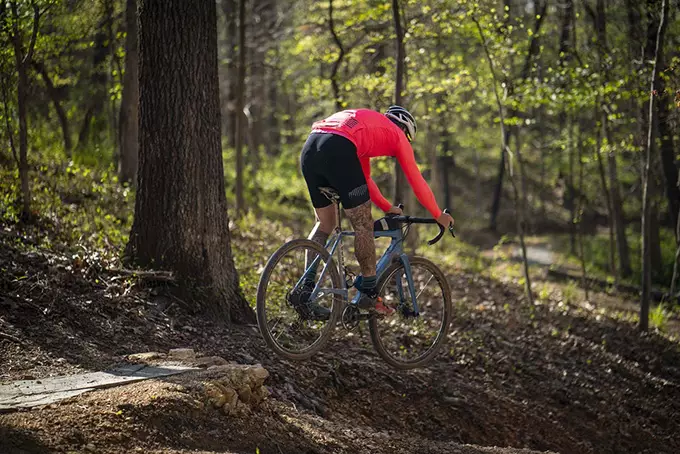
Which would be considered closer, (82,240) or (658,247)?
(82,240)

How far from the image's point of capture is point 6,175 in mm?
8914

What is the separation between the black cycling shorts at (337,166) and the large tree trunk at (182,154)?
1412mm

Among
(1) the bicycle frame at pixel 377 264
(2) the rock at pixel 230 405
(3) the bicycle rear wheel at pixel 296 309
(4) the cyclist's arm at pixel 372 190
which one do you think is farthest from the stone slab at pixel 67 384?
(4) the cyclist's arm at pixel 372 190

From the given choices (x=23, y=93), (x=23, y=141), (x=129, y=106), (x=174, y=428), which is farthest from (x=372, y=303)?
(x=129, y=106)

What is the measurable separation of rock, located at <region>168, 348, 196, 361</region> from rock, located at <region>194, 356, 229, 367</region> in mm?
62

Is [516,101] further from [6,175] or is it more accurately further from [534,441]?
[6,175]

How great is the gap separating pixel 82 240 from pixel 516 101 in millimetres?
7973

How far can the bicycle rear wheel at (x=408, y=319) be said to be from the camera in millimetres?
6508

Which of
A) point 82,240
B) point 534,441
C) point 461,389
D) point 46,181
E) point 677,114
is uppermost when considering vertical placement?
point 677,114

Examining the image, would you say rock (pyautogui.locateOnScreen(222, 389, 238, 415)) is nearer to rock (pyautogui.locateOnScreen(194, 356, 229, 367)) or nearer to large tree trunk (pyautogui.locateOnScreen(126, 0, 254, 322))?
rock (pyautogui.locateOnScreen(194, 356, 229, 367))

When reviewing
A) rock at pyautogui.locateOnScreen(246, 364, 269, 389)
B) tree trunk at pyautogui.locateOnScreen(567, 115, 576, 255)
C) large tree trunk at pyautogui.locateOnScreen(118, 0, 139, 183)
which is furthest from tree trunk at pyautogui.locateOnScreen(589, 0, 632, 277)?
rock at pyautogui.locateOnScreen(246, 364, 269, 389)

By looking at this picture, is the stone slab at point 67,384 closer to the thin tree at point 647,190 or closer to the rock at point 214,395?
the rock at point 214,395

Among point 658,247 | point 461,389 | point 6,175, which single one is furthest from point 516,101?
point 658,247

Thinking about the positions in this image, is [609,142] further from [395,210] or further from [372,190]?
[372,190]
